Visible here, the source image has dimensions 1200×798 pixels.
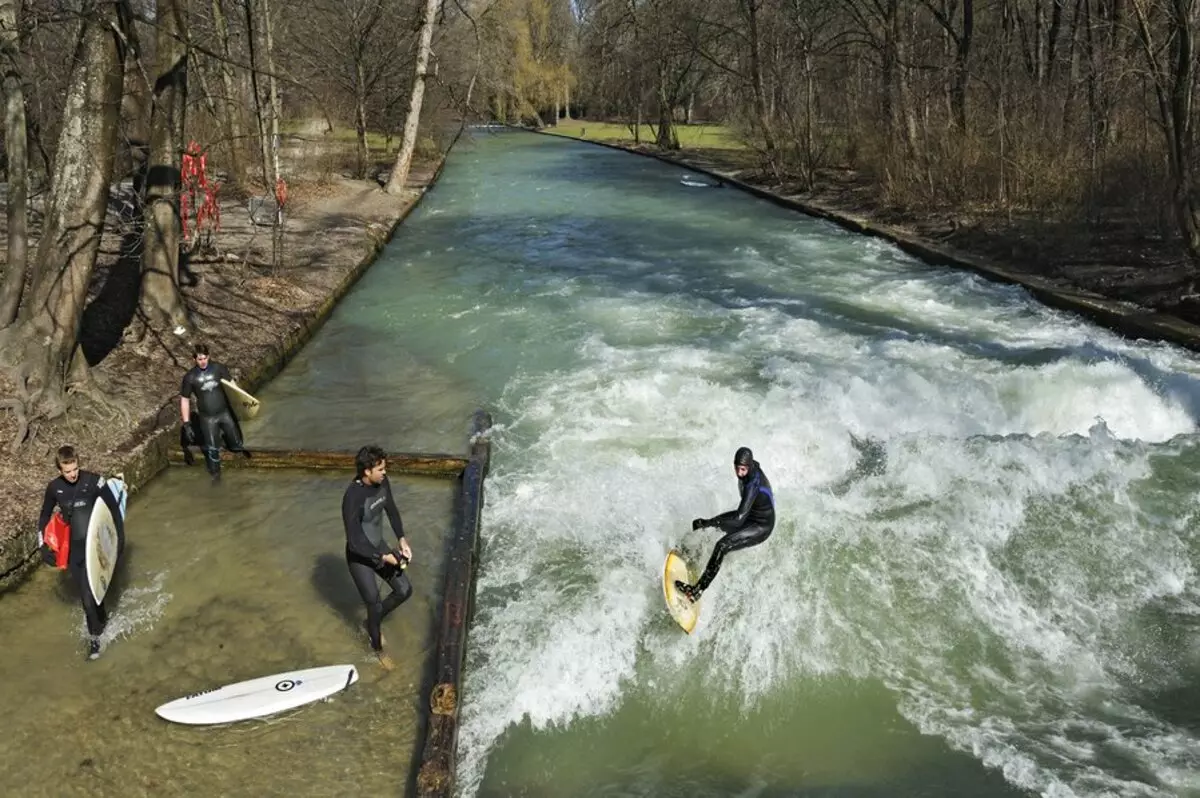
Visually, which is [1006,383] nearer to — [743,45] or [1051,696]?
[1051,696]

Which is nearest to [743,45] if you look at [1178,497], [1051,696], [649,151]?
[649,151]

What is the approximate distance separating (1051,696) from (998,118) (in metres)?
18.4

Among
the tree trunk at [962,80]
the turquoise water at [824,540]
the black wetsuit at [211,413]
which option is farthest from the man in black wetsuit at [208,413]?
the tree trunk at [962,80]

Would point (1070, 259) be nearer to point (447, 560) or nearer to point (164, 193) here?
point (447, 560)

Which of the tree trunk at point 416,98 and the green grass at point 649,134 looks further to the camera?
A: the green grass at point 649,134

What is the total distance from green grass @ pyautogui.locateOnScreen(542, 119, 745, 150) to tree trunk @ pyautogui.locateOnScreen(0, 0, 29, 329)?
44198 mm

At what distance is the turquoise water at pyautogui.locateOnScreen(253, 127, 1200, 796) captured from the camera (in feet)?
20.8

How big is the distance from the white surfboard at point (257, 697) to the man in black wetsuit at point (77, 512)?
130 cm

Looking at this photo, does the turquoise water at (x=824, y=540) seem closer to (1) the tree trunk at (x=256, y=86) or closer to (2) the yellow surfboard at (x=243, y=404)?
(2) the yellow surfboard at (x=243, y=404)

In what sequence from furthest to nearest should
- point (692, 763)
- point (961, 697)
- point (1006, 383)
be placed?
point (1006, 383) → point (961, 697) → point (692, 763)

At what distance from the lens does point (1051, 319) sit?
1617 cm

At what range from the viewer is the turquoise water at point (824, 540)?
20.8ft

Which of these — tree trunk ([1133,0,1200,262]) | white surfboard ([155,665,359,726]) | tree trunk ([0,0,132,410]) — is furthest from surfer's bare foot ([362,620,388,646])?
tree trunk ([1133,0,1200,262])

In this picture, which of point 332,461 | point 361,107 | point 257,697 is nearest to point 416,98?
point 361,107
